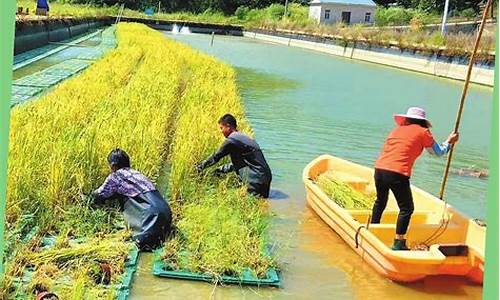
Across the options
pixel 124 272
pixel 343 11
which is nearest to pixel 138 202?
pixel 124 272

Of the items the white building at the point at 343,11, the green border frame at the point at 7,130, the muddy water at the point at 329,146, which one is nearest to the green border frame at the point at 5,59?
the green border frame at the point at 7,130

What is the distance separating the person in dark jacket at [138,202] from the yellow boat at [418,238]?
5.01ft

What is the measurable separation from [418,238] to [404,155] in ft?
2.45

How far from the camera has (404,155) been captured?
481cm

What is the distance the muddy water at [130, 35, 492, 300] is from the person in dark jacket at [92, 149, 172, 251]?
182 millimetres

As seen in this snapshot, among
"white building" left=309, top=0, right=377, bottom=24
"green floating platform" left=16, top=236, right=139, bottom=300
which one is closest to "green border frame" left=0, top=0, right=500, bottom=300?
"green floating platform" left=16, top=236, right=139, bottom=300

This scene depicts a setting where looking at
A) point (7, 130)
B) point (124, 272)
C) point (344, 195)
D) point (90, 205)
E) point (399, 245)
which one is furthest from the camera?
point (344, 195)

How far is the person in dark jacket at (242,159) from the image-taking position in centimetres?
604

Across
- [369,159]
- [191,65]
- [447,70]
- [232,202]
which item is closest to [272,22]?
[447,70]

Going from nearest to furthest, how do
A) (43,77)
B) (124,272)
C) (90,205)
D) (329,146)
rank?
(124,272)
(90,205)
(329,146)
(43,77)

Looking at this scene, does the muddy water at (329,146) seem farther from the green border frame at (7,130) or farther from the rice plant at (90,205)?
the green border frame at (7,130)

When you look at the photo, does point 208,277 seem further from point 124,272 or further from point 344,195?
point 344,195

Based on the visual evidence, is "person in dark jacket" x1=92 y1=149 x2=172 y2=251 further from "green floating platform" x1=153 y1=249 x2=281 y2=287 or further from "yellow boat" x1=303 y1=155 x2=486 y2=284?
"yellow boat" x1=303 y1=155 x2=486 y2=284

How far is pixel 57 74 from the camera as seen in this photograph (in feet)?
44.4
